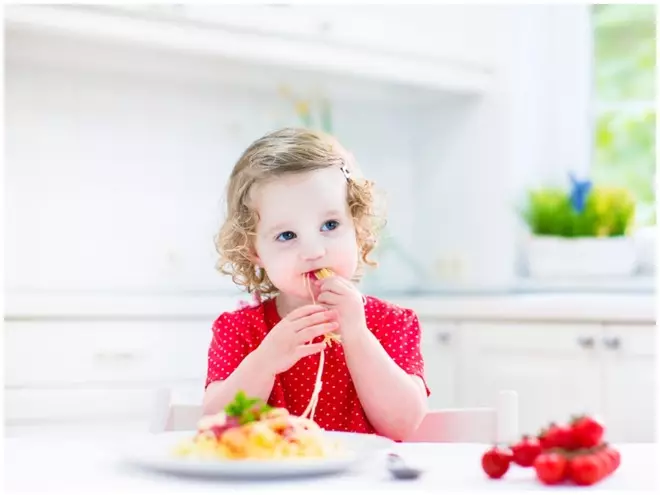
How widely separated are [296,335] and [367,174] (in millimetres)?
2241

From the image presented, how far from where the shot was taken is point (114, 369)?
2.49 meters

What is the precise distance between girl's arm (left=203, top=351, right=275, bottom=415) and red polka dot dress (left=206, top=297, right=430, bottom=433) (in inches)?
4.3

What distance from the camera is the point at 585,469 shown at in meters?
0.85

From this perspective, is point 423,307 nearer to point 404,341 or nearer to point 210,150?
point 210,150

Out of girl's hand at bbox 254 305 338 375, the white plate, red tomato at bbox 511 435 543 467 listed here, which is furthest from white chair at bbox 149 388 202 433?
red tomato at bbox 511 435 543 467

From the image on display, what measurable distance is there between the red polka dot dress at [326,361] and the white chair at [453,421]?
3.1 inches

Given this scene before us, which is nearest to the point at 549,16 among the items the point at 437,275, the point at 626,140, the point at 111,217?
the point at 626,140

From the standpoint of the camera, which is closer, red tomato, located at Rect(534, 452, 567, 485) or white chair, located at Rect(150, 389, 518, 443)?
red tomato, located at Rect(534, 452, 567, 485)

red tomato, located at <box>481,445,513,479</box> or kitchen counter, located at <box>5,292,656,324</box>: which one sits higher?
red tomato, located at <box>481,445,513,479</box>

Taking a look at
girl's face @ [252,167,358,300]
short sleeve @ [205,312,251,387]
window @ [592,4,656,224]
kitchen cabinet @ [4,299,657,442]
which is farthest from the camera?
window @ [592,4,656,224]

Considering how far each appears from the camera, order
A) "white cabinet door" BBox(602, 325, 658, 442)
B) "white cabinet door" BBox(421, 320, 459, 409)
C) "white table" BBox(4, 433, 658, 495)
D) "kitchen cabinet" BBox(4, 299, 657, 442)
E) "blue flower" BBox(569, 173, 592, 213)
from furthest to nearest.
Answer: "blue flower" BBox(569, 173, 592, 213)
"white cabinet door" BBox(421, 320, 459, 409)
"white cabinet door" BBox(602, 325, 658, 442)
"kitchen cabinet" BBox(4, 299, 657, 442)
"white table" BBox(4, 433, 658, 495)

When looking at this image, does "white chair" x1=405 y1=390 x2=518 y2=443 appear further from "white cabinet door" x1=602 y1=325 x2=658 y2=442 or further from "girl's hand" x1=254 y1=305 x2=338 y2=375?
"white cabinet door" x1=602 y1=325 x2=658 y2=442

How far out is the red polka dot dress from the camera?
57.6 inches

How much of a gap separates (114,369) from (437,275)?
1.24 metres
